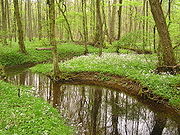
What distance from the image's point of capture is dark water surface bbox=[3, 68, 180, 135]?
8.38 metres

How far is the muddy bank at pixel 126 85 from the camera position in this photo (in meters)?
10.5

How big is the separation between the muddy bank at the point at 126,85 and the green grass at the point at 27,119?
543cm

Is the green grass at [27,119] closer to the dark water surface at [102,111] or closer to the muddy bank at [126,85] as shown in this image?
the dark water surface at [102,111]

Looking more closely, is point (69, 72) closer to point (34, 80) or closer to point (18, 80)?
point (34, 80)

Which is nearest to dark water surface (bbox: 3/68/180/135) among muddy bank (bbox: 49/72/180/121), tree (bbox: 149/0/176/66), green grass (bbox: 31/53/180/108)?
muddy bank (bbox: 49/72/180/121)

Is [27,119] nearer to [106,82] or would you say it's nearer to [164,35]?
[106,82]

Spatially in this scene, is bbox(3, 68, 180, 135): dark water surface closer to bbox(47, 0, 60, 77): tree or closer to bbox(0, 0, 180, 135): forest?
bbox(0, 0, 180, 135): forest

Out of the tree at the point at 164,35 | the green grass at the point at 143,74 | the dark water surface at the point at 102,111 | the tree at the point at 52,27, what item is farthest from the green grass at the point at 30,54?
the tree at the point at 164,35

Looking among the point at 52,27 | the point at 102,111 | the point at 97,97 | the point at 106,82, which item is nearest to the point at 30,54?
the point at 52,27

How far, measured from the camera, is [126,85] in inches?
532

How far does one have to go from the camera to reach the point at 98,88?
13.9 meters

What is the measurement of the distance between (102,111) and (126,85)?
4012 mm

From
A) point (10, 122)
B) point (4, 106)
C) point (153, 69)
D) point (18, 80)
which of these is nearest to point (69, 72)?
point (18, 80)

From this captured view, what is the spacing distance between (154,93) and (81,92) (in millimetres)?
4936
